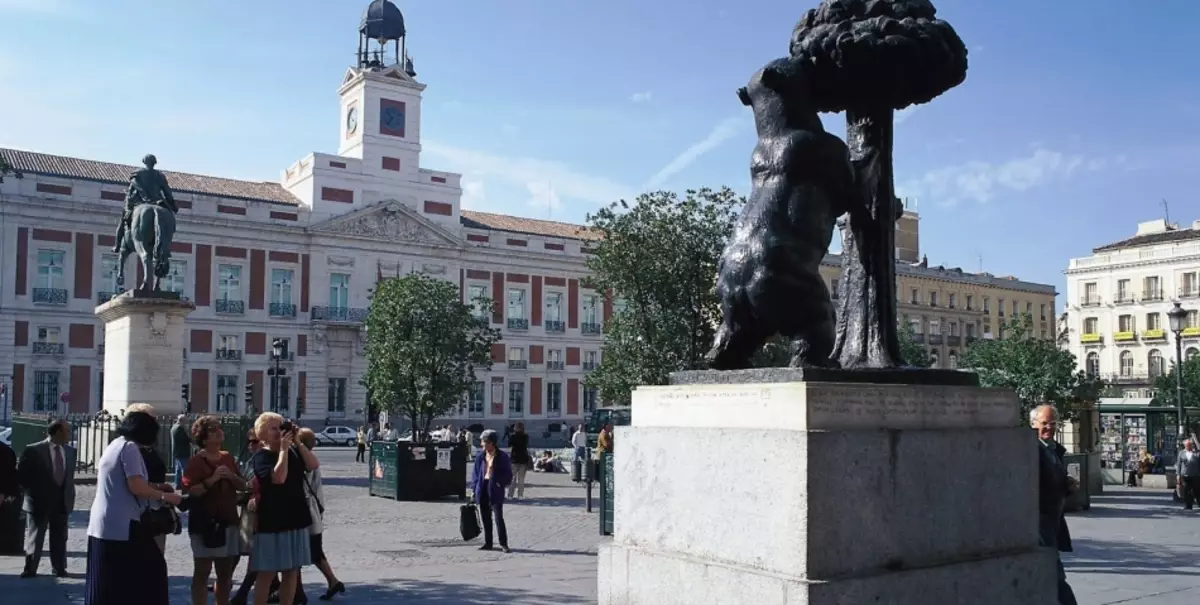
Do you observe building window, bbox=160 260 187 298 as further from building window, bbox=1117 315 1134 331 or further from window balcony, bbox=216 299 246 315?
building window, bbox=1117 315 1134 331

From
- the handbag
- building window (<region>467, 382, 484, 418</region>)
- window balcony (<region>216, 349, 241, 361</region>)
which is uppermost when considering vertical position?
window balcony (<region>216, 349, 241, 361</region>)

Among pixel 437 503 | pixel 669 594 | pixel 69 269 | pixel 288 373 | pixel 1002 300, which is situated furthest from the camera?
pixel 1002 300

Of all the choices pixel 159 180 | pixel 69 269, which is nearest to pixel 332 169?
pixel 69 269

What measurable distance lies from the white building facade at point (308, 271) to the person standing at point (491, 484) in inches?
1345

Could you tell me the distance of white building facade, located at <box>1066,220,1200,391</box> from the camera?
208 feet

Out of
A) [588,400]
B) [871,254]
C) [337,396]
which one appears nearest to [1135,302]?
[588,400]

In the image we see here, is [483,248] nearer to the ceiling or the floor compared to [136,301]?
nearer to the ceiling

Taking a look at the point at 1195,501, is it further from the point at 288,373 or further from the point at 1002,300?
the point at 1002,300

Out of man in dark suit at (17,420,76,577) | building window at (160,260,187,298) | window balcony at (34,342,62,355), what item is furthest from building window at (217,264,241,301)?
man in dark suit at (17,420,76,577)

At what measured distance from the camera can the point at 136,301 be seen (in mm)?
19188

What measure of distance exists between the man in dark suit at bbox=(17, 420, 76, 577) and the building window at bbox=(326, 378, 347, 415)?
147 ft

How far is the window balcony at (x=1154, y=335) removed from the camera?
64688 millimetres

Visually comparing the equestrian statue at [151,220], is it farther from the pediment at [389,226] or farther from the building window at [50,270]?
the pediment at [389,226]

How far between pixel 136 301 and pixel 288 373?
112 feet
